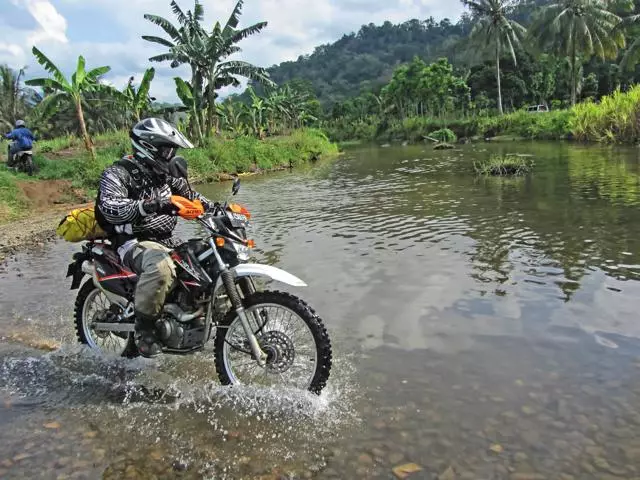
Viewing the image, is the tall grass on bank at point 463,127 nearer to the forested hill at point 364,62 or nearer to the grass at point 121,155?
the grass at point 121,155

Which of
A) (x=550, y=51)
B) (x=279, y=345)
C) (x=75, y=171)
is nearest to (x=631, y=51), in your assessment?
(x=550, y=51)

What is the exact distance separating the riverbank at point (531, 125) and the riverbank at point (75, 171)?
18.1 meters

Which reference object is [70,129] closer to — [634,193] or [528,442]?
[634,193]

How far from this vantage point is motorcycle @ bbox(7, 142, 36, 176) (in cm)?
2022

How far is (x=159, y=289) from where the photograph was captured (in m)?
4.11

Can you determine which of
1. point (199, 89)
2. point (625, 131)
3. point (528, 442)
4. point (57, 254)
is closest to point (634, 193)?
point (528, 442)

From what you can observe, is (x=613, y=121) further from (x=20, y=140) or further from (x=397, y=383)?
(x=397, y=383)

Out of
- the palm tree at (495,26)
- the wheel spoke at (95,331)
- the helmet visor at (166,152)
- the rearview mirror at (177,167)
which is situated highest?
the palm tree at (495,26)

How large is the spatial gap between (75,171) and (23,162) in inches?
73.9

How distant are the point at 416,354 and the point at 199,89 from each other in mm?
31307

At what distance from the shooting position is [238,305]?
13.2 feet

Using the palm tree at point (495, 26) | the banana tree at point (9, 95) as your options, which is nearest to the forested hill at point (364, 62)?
the palm tree at point (495, 26)

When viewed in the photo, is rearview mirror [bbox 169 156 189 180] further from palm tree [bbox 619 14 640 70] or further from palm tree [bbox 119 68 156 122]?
palm tree [bbox 619 14 640 70]

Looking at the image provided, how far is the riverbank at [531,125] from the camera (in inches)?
1076
